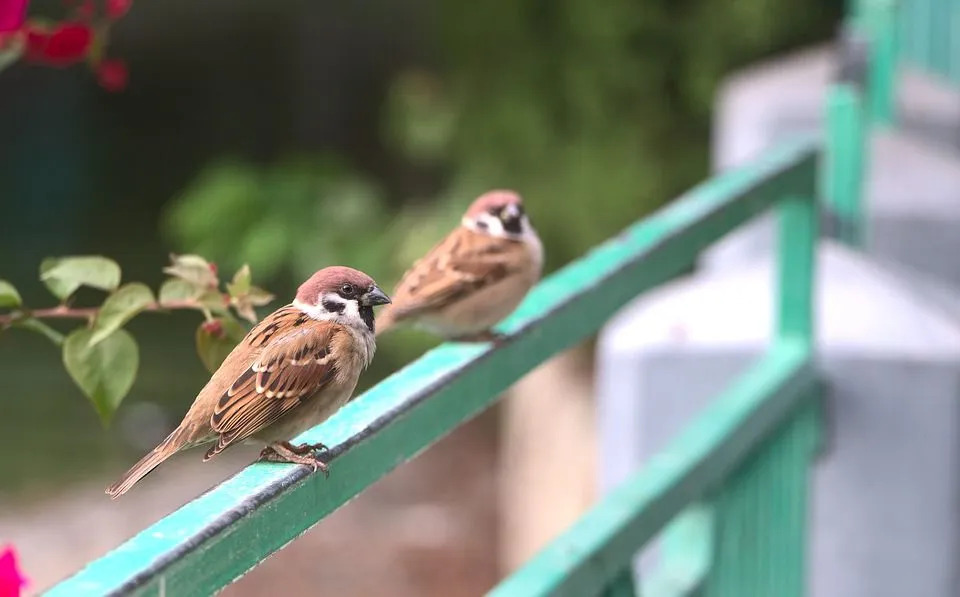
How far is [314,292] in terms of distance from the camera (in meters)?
1.17

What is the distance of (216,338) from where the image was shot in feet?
4.21

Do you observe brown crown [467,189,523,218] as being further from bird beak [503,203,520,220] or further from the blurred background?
the blurred background

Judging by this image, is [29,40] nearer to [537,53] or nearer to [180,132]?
[537,53]

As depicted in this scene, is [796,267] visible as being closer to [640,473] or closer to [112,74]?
[640,473]

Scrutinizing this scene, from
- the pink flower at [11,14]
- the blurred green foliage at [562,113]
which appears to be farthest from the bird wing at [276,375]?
the blurred green foliage at [562,113]

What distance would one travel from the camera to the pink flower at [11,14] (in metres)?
1.40

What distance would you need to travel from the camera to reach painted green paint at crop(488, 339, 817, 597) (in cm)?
159

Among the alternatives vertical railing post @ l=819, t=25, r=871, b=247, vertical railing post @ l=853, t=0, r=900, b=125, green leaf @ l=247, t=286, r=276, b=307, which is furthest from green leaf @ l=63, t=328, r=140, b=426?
vertical railing post @ l=853, t=0, r=900, b=125

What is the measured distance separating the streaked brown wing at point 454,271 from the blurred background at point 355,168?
1327 mm

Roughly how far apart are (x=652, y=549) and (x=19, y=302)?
1581mm

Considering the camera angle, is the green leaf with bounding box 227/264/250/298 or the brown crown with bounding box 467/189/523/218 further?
the brown crown with bounding box 467/189/523/218

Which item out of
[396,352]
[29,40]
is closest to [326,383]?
[29,40]

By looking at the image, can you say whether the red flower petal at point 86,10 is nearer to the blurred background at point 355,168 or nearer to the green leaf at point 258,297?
the green leaf at point 258,297

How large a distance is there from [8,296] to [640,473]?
89 centimetres
